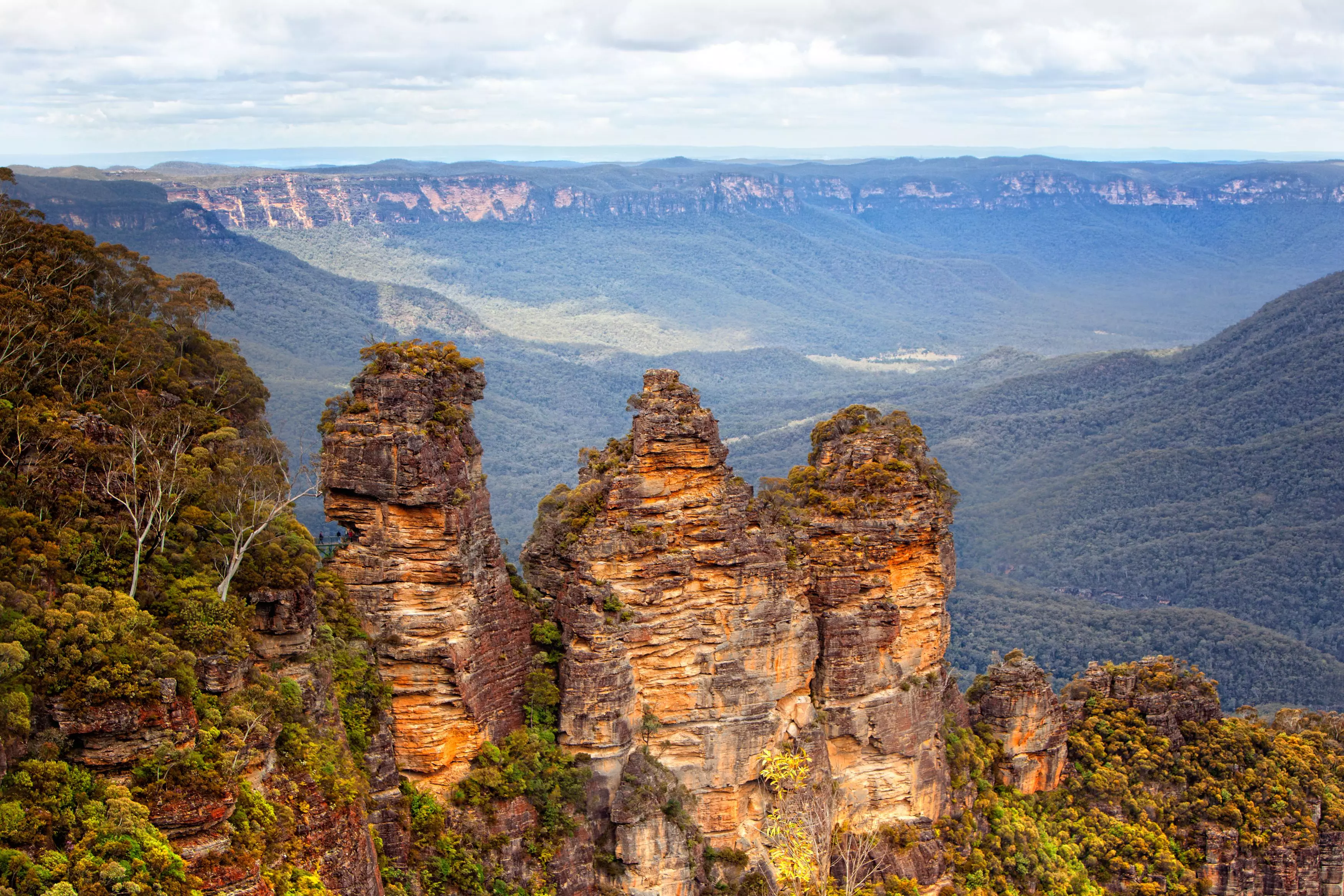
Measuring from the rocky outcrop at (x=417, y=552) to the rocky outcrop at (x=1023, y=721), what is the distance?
21716 millimetres

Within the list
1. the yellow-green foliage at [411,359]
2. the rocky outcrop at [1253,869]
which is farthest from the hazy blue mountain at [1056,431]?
the rocky outcrop at [1253,869]

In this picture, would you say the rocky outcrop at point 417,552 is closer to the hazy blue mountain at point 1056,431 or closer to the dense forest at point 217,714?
the dense forest at point 217,714

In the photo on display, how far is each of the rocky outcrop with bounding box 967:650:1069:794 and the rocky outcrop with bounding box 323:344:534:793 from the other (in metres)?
21.7

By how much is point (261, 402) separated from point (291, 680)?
1247cm

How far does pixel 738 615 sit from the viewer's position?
→ 126 feet

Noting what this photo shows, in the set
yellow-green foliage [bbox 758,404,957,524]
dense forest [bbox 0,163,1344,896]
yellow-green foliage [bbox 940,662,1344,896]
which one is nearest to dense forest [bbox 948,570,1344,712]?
yellow-green foliage [bbox 940,662,1344,896]

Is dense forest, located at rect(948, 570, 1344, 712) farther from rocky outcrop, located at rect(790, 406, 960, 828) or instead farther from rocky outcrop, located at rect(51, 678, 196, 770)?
rocky outcrop, located at rect(51, 678, 196, 770)

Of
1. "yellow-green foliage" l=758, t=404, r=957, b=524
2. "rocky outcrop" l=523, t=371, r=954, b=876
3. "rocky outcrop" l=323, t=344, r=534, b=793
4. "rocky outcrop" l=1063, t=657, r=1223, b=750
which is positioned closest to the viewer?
"rocky outcrop" l=323, t=344, r=534, b=793

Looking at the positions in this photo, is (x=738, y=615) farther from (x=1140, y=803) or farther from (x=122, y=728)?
(x=1140, y=803)

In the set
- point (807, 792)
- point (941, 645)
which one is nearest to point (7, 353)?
point (807, 792)

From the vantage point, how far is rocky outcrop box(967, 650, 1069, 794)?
4759 centimetres

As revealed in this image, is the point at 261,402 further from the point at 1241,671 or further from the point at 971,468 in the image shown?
the point at 971,468

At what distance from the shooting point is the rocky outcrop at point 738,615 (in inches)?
1444

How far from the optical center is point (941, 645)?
4412cm
